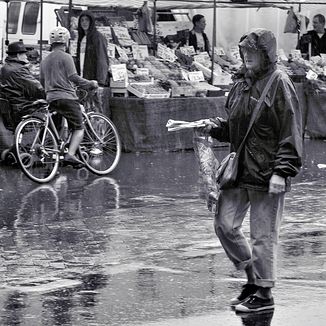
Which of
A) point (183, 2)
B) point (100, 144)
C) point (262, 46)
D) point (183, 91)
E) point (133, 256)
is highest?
point (183, 2)

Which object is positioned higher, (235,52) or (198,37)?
(198,37)

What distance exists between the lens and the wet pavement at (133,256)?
725 cm

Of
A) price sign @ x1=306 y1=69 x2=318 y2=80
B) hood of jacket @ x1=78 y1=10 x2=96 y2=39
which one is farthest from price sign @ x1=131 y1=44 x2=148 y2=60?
price sign @ x1=306 y1=69 x2=318 y2=80

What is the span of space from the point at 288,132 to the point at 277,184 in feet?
1.08

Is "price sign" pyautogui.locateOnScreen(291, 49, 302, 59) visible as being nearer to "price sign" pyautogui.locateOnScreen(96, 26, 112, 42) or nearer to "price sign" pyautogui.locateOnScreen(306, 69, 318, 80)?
"price sign" pyautogui.locateOnScreen(306, 69, 318, 80)

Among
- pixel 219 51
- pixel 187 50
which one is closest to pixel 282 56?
pixel 219 51

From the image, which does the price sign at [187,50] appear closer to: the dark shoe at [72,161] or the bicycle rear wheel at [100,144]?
the bicycle rear wheel at [100,144]

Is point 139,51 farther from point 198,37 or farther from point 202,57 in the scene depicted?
point 198,37

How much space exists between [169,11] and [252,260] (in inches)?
630

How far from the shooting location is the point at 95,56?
17.7 metres

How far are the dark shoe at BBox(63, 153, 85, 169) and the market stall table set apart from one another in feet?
9.40

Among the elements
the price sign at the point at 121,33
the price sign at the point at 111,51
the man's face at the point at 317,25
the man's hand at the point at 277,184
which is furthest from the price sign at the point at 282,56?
the man's hand at the point at 277,184

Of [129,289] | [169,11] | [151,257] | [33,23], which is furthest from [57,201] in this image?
[33,23]

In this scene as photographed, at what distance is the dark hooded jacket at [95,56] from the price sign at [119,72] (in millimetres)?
124
